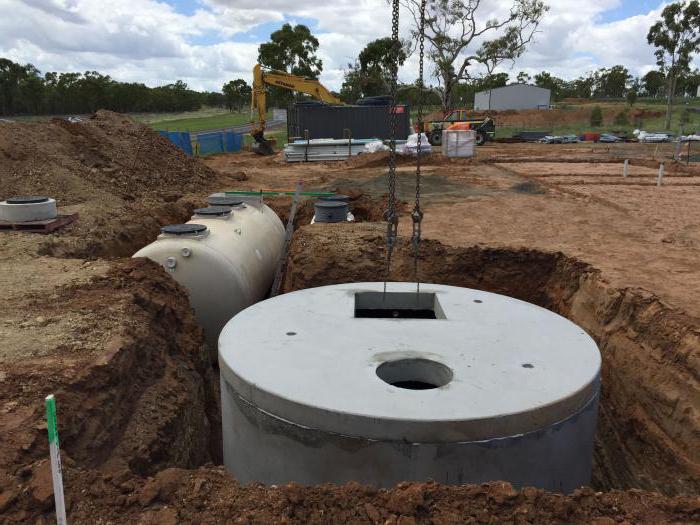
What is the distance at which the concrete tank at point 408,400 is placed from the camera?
12.5ft

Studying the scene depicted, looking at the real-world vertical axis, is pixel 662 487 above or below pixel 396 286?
below

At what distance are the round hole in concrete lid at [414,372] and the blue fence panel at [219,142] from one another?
94.9 feet

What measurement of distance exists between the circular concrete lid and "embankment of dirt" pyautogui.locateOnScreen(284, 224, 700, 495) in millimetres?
1134

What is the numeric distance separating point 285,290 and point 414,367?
5.15 metres

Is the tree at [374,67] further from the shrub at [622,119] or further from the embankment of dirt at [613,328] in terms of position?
the embankment of dirt at [613,328]

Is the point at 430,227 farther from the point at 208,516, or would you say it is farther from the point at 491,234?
the point at 208,516

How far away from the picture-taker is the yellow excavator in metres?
25.5

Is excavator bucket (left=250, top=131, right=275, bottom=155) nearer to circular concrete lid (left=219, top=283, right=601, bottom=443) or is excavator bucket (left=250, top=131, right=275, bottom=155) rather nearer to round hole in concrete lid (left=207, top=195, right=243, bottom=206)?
round hole in concrete lid (left=207, top=195, right=243, bottom=206)

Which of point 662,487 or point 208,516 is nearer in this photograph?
point 208,516

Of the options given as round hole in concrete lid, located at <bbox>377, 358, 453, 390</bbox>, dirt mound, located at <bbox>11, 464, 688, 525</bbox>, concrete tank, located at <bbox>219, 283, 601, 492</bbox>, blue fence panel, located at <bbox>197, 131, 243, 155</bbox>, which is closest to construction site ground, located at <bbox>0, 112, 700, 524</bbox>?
dirt mound, located at <bbox>11, 464, 688, 525</bbox>

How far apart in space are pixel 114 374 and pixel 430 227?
22.6 feet

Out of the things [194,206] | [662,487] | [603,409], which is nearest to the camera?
[662,487]

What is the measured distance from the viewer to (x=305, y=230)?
9906mm

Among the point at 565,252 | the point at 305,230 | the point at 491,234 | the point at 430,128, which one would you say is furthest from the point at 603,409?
the point at 430,128
